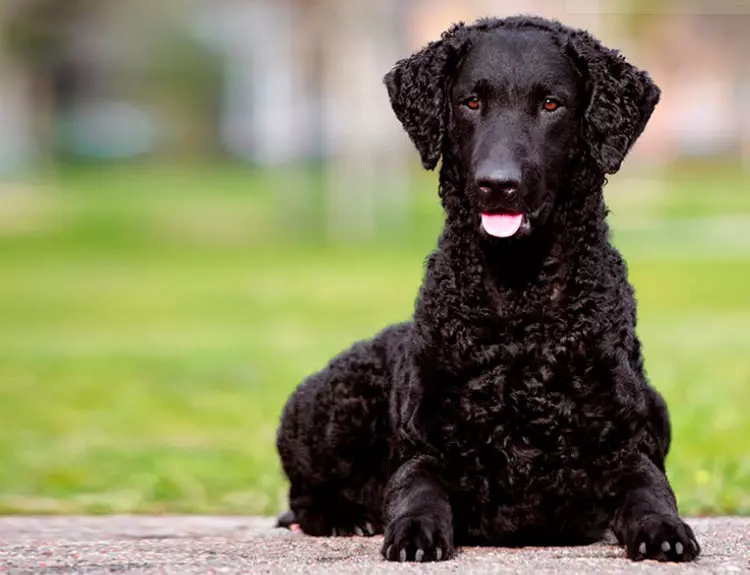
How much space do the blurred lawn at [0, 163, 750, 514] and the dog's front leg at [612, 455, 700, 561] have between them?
6.66 feet

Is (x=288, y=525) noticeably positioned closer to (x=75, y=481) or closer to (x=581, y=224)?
(x=581, y=224)

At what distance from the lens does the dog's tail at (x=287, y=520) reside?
7168 millimetres

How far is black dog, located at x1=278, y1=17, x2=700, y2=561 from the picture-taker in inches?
229

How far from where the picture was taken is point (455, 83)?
244 inches

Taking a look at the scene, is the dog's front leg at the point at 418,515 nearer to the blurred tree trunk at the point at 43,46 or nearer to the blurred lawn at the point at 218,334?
the blurred lawn at the point at 218,334

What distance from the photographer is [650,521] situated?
558 cm

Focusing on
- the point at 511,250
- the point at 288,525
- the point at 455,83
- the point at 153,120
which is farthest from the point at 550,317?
the point at 153,120

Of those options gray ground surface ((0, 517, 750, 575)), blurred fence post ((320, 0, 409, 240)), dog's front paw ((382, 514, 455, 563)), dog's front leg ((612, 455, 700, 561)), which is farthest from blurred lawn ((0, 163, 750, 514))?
dog's front paw ((382, 514, 455, 563))

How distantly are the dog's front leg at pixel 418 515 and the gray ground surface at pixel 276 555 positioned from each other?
0.08 metres

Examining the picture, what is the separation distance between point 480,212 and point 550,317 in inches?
18.0

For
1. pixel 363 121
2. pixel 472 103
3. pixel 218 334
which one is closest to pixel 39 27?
pixel 363 121

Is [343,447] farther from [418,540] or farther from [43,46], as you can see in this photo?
[43,46]

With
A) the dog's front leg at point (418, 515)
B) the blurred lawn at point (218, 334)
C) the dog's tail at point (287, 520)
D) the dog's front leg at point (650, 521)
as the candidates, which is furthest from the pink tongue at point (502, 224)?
the blurred lawn at point (218, 334)

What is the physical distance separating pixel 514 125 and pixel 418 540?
58.2 inches
